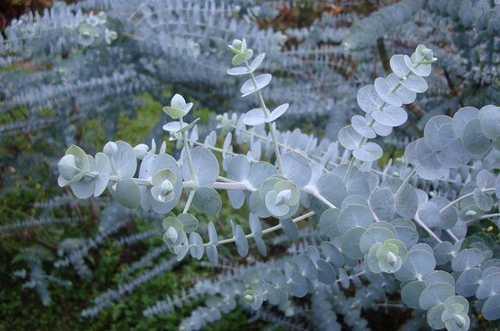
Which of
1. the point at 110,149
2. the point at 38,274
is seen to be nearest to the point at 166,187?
the point at 110,149

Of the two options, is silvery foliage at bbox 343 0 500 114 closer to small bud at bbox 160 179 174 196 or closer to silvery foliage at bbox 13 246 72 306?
small bud at bbox 160 179 174 196

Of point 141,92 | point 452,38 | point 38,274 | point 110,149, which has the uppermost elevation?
point 110,149

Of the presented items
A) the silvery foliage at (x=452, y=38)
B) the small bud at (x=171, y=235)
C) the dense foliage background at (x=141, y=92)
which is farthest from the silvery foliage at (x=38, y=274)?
the small bud at (x=171, y=235)

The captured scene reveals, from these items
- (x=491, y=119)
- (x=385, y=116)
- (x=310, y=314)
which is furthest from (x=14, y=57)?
(x=491, y=119)

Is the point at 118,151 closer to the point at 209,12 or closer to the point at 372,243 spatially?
the point at 372,243

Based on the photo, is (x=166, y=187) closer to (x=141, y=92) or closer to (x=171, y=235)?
(x=171, y=235)

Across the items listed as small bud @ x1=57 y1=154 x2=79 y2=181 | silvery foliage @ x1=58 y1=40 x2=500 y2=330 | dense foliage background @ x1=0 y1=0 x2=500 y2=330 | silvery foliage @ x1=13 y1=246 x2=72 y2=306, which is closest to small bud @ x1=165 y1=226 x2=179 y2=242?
silvery foliage @ x1=58 y1=40 x2=500 y2=330

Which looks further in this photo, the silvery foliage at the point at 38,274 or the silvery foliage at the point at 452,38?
the silvery foliage at the point at 38,274

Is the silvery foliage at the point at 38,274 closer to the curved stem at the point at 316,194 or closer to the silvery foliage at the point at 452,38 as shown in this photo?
the silvery foliage at the point at 452,38
